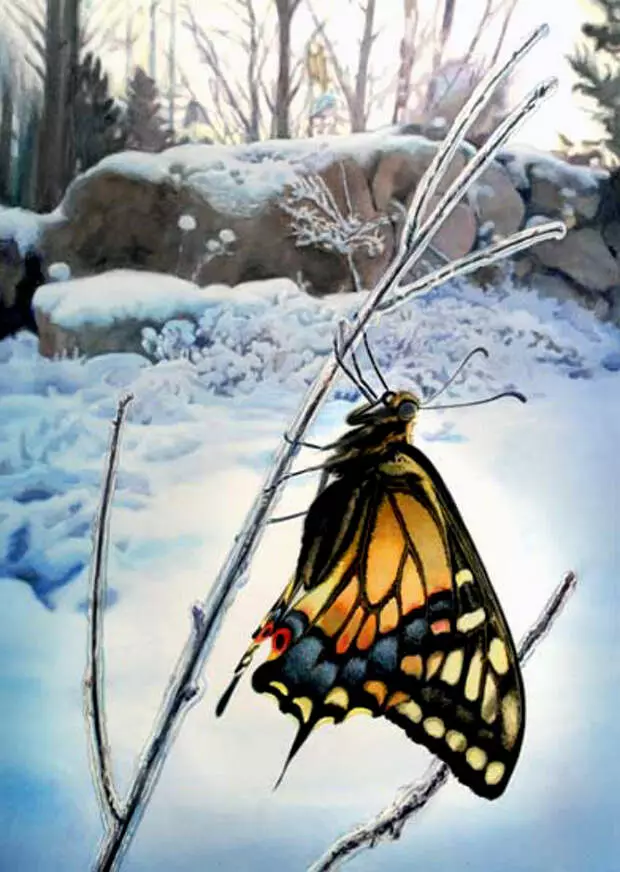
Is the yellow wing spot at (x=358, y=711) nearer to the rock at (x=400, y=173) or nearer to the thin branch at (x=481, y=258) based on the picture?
the thin branch at (x=481, y=258)

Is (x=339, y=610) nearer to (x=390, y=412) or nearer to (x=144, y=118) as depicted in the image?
(x=390, y=412)

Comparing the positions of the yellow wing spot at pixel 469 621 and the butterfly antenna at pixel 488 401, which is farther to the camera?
the butterfly antenna at pixel 488 401

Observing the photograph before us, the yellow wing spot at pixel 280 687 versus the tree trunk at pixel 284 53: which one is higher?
the tree trunk at pixel 284 53

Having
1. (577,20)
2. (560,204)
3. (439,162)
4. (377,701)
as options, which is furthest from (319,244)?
(377,701)

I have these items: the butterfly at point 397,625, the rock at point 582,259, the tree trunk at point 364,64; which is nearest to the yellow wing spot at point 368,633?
the butterfly at point 397,625

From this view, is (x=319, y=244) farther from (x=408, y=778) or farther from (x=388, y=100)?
(x=408, y=778)

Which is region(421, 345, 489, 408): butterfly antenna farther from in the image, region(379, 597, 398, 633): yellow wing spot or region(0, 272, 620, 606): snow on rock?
region(379, 597, 398, 633): yellow wing spot
